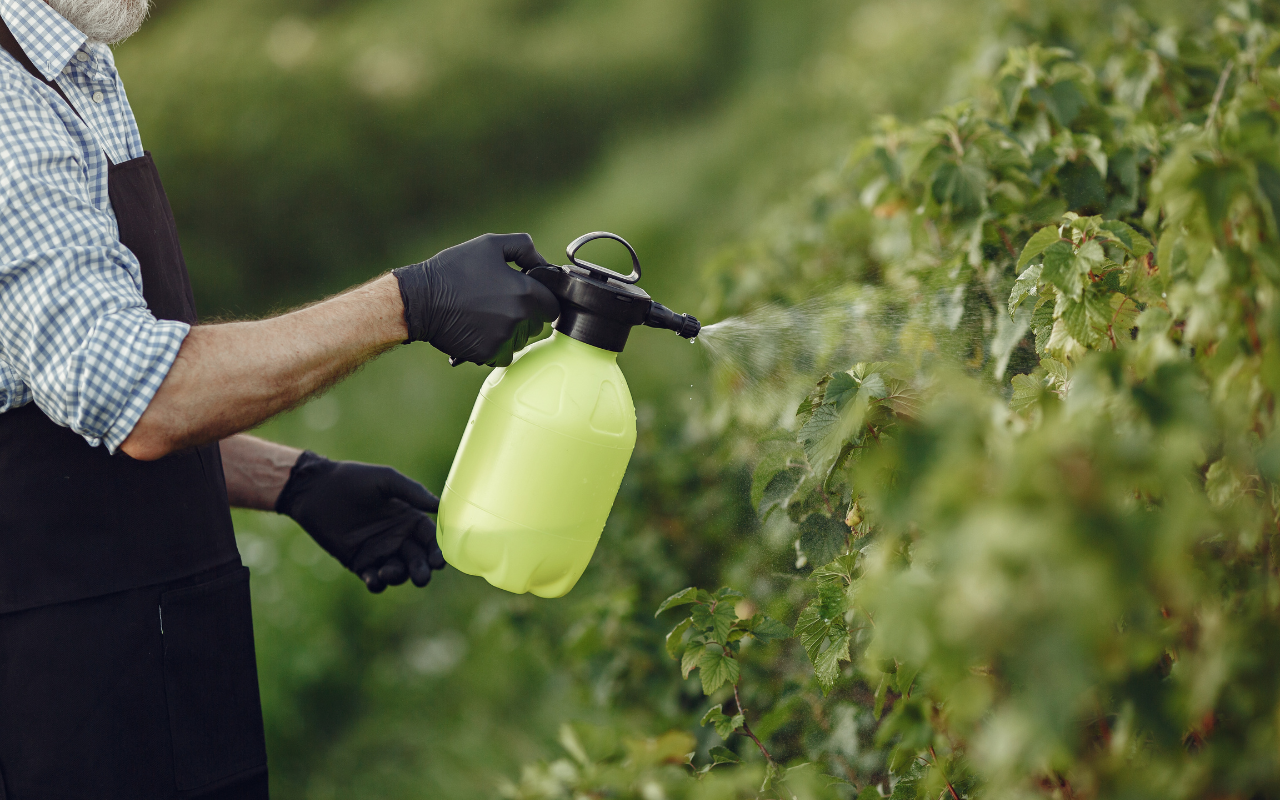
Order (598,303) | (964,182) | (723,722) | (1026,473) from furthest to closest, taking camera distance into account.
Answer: (964,182) → (598,303) → (723,722) → (1026,473)


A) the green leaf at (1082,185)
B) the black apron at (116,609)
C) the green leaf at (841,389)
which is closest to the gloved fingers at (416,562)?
the black apron at (116,609)

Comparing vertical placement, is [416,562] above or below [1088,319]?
below

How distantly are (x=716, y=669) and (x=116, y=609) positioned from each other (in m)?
1.10

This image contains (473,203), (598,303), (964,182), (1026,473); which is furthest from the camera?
(473,203)

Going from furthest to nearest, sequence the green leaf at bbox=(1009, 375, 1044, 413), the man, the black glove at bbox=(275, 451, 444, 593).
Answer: the black glove at bbox=(275, 451, 444, 593) → the man → the green leaf at bbox=(1009, 375, 1044, 413)

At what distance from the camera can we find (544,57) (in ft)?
31.4

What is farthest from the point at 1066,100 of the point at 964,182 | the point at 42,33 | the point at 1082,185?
the point at 42,33

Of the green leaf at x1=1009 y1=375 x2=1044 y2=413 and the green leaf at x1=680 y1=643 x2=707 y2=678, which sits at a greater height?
the green leaf at x1=1009 y1=375 x2=1044 y2=413

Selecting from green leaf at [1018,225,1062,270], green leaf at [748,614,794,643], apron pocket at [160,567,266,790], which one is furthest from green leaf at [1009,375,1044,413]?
apron pocket at [160,567,266,790]

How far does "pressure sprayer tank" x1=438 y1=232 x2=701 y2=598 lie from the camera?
1.72 meters

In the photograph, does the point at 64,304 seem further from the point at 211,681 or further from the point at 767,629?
the point at 767,629

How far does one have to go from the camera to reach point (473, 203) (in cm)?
888

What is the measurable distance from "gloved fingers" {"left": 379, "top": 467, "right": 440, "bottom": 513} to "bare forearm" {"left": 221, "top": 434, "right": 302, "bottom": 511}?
0.24m

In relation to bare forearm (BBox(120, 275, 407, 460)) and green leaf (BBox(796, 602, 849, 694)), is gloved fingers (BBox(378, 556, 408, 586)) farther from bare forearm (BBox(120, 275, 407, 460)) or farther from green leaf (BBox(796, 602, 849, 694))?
green leaf (BBox(796, 602, 849, 694))
